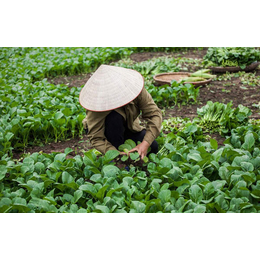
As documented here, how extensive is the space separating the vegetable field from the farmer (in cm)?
14

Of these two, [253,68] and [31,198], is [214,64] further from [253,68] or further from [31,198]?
[31,198]

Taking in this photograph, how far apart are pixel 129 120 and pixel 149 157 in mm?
400

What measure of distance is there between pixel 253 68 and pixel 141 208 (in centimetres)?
497

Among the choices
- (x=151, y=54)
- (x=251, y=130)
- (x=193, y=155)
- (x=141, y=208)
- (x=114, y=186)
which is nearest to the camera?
(x=141, y=208)

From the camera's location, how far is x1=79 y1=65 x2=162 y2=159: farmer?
234 centimetres

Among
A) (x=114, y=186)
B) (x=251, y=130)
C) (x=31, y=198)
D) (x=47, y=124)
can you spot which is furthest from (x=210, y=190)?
(x=47, y=124)

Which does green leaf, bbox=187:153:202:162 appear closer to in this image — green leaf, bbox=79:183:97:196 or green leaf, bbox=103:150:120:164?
green leaf, bbox=103:150:120:164

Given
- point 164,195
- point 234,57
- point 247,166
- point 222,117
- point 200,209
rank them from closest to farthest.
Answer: point 200,209 → point 164,195 → point 247,166 → point 222,117 → point 234,57

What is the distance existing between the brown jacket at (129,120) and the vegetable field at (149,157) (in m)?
0.14

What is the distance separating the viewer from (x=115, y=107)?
231 centimetres

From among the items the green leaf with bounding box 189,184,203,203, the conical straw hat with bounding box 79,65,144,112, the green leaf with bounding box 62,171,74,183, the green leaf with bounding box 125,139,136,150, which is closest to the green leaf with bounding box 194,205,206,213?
the green leaf with bounding box 189,184,203,203

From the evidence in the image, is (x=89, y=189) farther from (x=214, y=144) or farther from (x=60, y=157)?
(x=214, y=144)

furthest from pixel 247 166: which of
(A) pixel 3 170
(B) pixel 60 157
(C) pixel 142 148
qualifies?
(A) pixel 3 170

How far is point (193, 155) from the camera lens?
2678 mm
